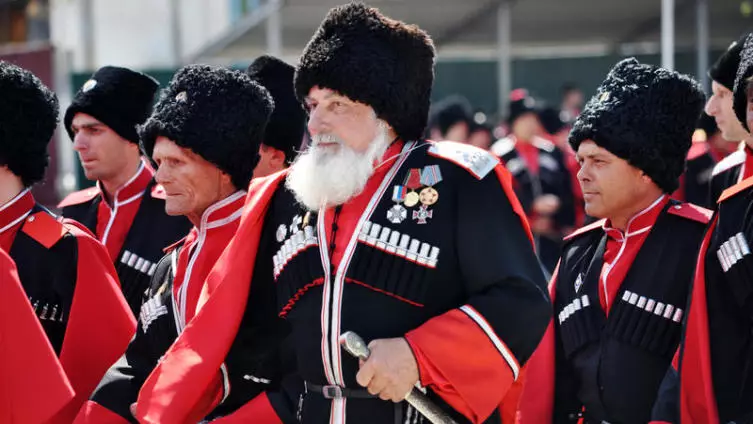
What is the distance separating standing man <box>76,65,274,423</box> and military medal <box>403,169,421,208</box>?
32.0 inches

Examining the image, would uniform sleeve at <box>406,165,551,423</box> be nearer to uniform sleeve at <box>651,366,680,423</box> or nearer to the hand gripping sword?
the hand gripping sword

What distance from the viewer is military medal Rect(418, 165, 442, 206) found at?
3.62m

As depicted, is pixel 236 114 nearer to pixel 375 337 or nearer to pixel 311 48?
pixel 311 48

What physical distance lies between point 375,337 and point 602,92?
61.6 inches

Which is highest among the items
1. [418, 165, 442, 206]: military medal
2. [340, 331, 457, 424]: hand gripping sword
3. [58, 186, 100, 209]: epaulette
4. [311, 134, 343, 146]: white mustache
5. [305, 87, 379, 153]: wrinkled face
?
[305, 87, 379, 153]: wrinkled face

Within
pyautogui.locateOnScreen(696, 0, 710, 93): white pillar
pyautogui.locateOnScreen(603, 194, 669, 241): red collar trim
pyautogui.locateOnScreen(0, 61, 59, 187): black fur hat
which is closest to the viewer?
pyautogui.locateOnScreen(603, 194, 669, 241): red collar trim

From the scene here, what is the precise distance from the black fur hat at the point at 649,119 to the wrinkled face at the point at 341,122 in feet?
3.65

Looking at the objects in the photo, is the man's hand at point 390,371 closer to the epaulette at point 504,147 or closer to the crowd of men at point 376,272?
the crowd of men at point 376,272

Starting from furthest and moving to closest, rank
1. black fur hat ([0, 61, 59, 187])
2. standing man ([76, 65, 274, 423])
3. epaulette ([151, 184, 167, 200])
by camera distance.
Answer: epaulette ([151, 184, 167, 200]) → black fur hat ([0, 61, 59, 187]) → standing man ([76, 65, 274, 423])

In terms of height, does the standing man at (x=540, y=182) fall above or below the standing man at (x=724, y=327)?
below

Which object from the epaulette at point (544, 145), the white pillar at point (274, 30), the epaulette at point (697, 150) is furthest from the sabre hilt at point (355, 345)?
the white pillar at point (274, 30)

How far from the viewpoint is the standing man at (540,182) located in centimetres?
1024

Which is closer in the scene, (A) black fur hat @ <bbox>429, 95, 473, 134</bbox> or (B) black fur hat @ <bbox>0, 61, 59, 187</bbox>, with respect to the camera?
(B) black fur hat @ <bbox>0, 61, 59, 187</bbox>

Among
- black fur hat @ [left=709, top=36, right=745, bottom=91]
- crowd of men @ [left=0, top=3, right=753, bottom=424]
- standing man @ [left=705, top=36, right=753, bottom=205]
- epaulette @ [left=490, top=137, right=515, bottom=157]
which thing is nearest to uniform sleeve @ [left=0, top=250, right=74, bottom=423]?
crowd of men @ [left=0, top=3, right=753, bottom=424]
